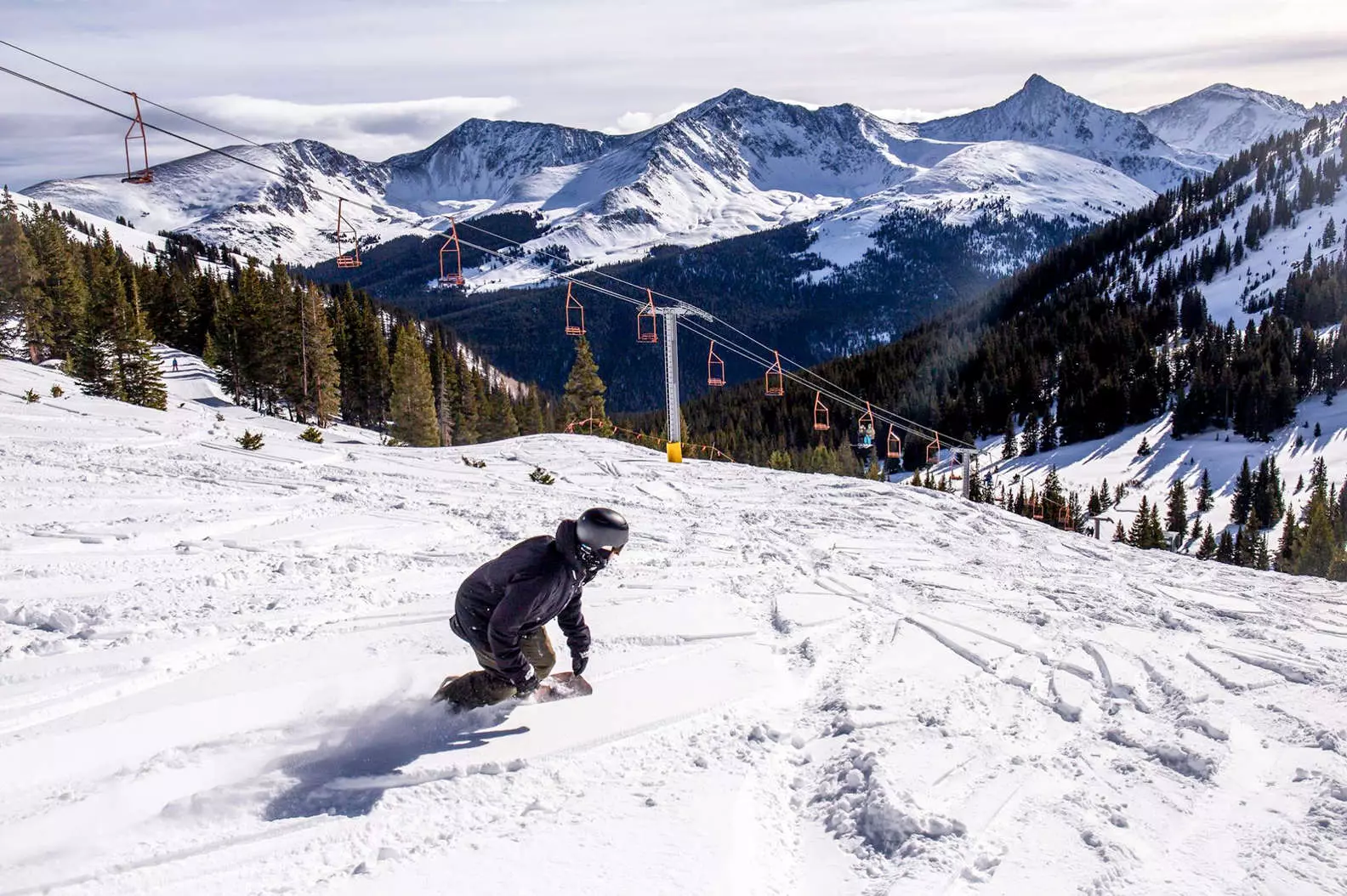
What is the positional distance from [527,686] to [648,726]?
91cm

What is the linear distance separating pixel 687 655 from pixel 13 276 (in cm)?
5611

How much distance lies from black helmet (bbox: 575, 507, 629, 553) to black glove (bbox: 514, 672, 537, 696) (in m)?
1.08

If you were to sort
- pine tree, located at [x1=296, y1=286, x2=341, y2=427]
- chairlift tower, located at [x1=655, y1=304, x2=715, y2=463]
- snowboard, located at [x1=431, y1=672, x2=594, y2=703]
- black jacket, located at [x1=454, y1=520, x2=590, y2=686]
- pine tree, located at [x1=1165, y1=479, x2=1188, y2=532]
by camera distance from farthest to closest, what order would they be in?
pine tree, located at [x1=1165, y1=479, x2=1188, y2=532], pine tree, located at [x1=296, y1=286, x2=341, y2=427], chairlift tower, located at [x1=655, y1=304, x2=715, y2=463], snowboard, located at [x1=431, y1=672, x2=594, y2=703], black jacket, located at [x1=454, y1=520, x2=590, y2=686]

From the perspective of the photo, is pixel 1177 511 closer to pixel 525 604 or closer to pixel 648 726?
pixel 648 726

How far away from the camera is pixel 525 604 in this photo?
5457 millimetres

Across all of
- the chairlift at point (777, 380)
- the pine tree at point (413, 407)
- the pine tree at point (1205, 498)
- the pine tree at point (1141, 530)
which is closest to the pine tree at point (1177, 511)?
the pine tree at point (1205, 498)

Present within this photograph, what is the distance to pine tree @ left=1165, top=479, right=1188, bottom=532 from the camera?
90312 mm

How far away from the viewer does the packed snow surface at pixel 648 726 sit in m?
4.20

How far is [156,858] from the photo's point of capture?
3.99m

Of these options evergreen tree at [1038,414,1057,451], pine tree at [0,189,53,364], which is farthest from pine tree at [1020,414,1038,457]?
pine tree at [0,189,53,364]

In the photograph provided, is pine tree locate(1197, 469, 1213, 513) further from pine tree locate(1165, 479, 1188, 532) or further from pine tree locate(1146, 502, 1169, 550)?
pine tree locate(1146, 502, 1169, 550)

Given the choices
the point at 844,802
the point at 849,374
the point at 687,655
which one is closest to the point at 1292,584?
the point at 687,655

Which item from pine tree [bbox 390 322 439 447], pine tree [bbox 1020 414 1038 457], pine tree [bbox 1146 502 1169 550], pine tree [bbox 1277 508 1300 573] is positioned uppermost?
pine tree [bbox 390 322 439 447]

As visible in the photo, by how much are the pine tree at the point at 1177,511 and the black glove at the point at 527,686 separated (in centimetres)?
10089
